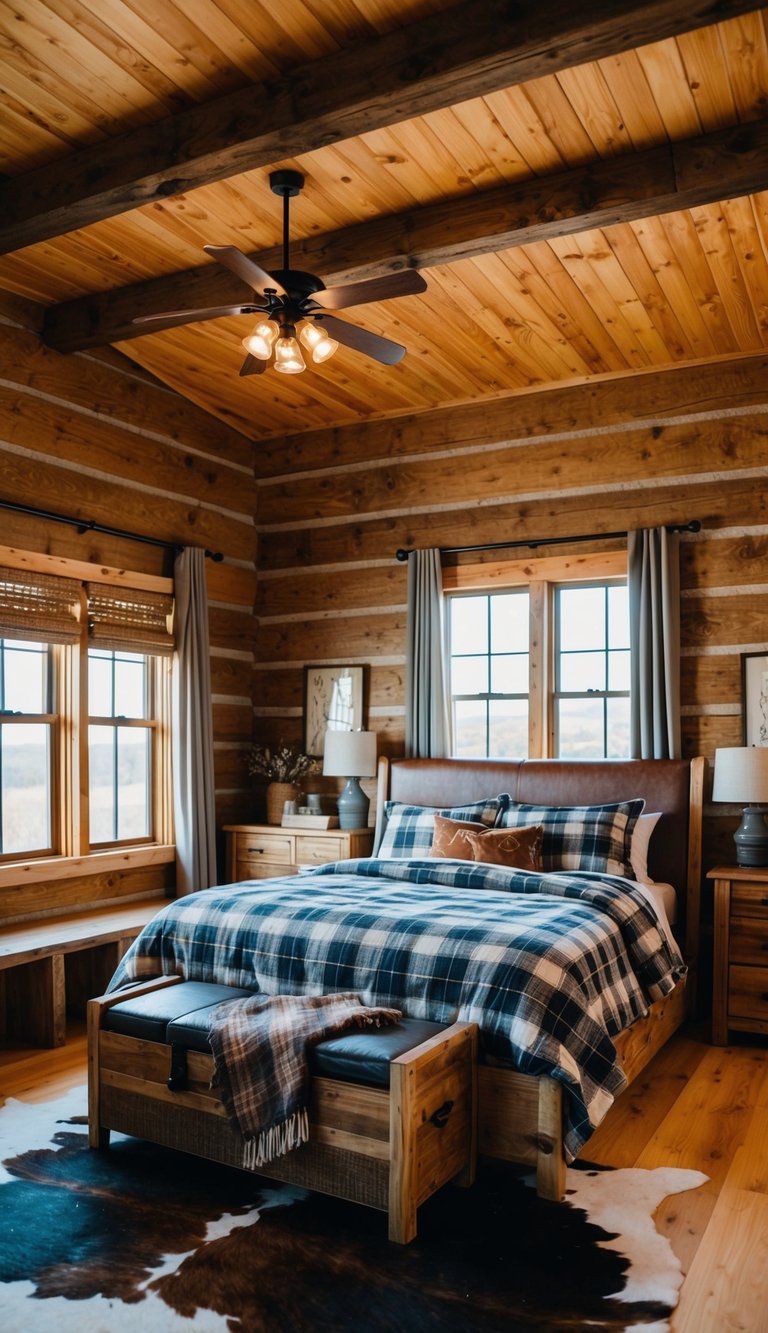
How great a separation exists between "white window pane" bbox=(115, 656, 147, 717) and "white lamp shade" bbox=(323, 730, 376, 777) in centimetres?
110

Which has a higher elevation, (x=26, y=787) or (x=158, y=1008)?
(x=26, y=787)

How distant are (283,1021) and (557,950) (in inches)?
36.2

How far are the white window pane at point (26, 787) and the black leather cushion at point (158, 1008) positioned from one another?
6.00 ft

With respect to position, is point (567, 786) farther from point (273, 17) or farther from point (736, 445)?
point (273, 17)

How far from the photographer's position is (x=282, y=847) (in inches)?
235

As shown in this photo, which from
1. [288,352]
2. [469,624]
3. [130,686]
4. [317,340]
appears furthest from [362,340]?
[130,686]

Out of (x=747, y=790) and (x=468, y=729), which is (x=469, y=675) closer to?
(x=468, y=729)

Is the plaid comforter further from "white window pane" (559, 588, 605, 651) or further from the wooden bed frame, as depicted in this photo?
"white window pane" (559, 588, 605, 651)

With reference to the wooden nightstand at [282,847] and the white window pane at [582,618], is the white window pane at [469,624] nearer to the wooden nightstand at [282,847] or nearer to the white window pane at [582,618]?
the white window pane at [582,618]

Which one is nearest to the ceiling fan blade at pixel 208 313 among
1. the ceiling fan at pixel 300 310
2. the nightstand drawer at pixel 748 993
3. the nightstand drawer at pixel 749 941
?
the ceiling fan at pixel 300 310

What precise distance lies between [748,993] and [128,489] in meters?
4.11

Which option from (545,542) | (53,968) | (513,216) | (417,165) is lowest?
(53,968)

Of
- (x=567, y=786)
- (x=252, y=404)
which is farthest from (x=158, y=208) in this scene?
(x=567, y=786)

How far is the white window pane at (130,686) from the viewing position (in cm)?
569
